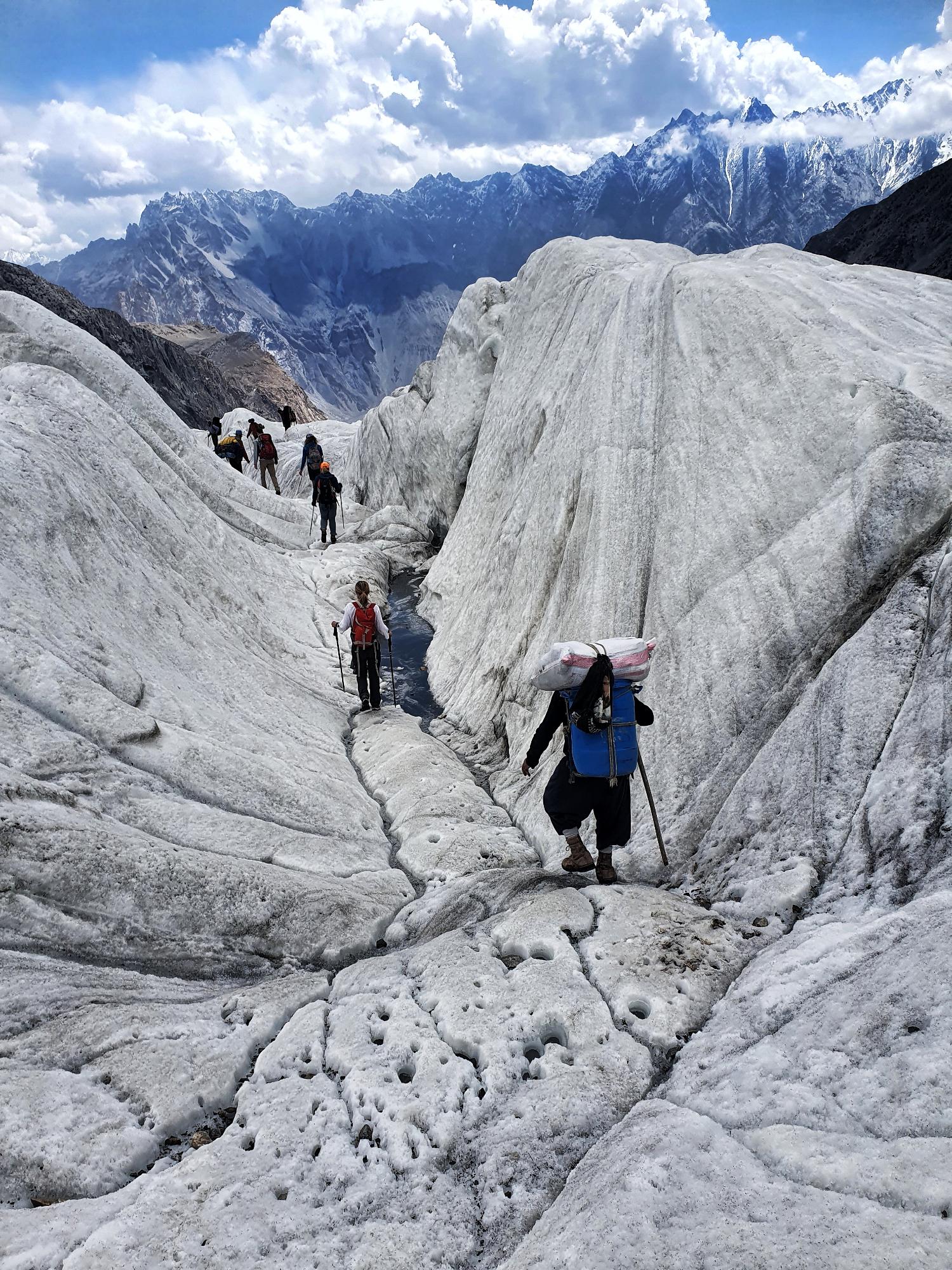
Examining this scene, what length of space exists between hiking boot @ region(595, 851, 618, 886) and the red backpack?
650 centimetres

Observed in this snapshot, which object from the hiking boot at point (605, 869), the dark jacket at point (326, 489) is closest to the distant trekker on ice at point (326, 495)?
the dark jacket at point (326, 489)

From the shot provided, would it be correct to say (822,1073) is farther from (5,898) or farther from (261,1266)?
(5,898)

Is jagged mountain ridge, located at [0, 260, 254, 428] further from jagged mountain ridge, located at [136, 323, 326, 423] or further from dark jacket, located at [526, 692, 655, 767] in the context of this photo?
dark jacket, located at [526, 692, 655, 767]

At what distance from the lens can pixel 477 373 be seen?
79.5 feet

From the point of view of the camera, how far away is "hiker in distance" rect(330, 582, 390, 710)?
11.7 meters

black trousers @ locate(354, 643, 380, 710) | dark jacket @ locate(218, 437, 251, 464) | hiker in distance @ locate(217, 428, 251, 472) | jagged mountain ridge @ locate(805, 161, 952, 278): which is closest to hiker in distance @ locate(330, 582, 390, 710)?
black trousers @ locate(354, 643, 380, 710)

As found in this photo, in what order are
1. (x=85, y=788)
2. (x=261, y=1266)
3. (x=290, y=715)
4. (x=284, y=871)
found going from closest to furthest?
(x=261, y=1266) → (x=85, y=788) → (x=284, y=871) → (x=290, y=715)

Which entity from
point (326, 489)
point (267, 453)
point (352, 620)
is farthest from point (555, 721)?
point (267, 453)

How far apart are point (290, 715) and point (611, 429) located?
247 inches

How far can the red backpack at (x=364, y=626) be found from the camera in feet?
38.4

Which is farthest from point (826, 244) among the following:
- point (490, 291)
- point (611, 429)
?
point (611, 429)

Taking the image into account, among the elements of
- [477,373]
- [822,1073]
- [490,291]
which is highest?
[490,291]

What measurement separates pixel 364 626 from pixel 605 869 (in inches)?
262

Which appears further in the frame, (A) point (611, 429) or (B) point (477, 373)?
(B) point (477, 373)
